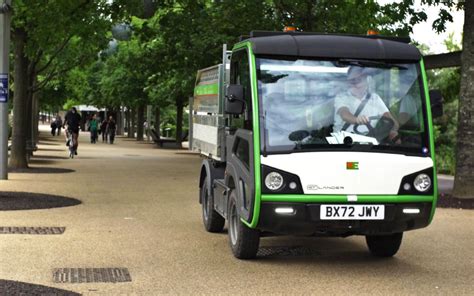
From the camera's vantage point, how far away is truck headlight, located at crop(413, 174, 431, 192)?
905 cm

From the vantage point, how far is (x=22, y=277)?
8.12 meters

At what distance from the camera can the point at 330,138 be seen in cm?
903

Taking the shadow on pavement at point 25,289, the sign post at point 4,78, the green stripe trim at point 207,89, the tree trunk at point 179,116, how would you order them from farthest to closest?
the tree trunk at point 179,116 → the sign post at point 4,78 → the green stripe trim at point 207,89 → the shadow on pavement at point 25,289

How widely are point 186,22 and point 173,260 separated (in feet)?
62.8

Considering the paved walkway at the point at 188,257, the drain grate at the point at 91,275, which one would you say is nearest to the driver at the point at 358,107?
the paved walkway at the point at 188,257

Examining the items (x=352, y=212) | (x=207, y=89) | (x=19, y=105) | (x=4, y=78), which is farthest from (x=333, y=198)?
(x=19, y=105)

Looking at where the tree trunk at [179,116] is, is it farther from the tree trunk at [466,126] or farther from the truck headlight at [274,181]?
the truck headlight at [274,181]

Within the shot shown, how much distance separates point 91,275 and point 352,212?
2622 mm

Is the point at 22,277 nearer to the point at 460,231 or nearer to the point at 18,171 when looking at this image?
the point at 460,231

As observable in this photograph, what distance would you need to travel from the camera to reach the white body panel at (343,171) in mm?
8805

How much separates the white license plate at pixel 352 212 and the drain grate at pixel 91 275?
2028mm

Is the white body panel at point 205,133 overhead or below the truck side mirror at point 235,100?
below

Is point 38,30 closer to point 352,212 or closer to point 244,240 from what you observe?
point 244,240

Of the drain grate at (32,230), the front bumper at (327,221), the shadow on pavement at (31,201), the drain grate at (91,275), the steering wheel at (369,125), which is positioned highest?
the steering wheel at (369,125)
